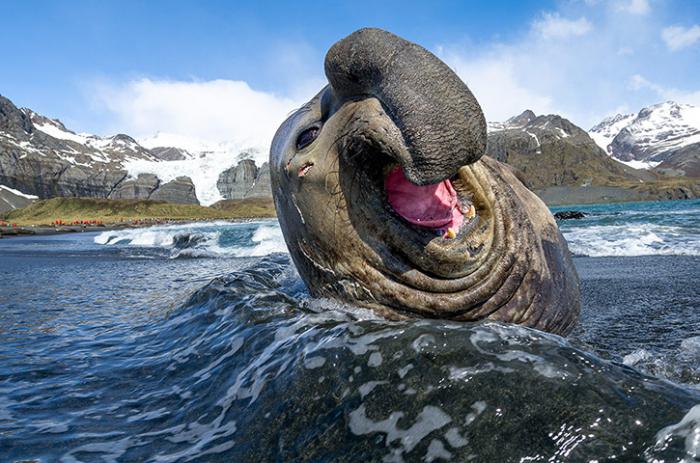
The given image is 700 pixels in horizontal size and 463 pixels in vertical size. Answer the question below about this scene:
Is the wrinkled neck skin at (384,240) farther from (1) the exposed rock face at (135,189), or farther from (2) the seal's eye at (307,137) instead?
(1) the exposed rock face at (135,189)

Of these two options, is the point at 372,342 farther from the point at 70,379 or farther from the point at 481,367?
the point at 70,379

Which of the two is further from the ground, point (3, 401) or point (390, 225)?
point (390, 225)

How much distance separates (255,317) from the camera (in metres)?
3.59

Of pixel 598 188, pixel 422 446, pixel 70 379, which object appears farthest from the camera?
pixel 598 188

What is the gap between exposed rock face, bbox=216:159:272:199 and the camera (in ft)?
455

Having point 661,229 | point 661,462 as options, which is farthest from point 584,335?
point 661,229

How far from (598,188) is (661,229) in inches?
4813

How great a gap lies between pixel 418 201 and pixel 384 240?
0.94 ft

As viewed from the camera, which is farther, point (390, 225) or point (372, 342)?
point (390, 225)

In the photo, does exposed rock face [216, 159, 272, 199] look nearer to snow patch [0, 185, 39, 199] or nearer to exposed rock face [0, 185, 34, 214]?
snow patch [0, 185, 39, 199]

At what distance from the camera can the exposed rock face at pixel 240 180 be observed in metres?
139

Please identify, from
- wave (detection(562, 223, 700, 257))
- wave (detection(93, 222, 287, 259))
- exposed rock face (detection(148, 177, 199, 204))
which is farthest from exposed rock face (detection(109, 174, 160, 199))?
wave (detection(562, 223, 700, 257))

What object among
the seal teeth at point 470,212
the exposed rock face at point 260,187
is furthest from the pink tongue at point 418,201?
the exposed rock face at point 260,187

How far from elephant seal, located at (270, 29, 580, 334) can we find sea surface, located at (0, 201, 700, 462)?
12.9 inches
